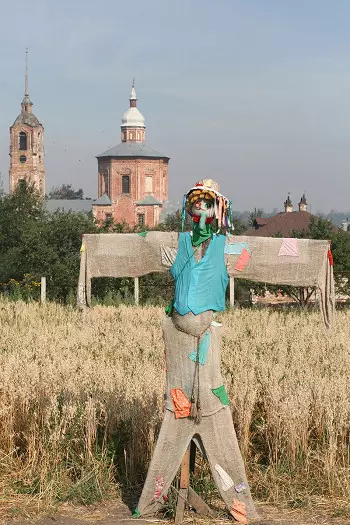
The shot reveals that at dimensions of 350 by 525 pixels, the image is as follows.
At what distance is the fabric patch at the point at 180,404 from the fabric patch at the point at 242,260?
0.85 meters

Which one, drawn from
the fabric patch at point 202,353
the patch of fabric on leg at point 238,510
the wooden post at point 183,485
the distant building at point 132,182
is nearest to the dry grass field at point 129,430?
the patch of fabric on leg at point 238,510

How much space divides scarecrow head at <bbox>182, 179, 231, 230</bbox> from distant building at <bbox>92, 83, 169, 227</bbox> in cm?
11368

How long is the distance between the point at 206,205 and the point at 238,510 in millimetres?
1838

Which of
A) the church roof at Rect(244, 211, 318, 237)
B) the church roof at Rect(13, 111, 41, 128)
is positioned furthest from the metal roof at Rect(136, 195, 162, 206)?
the church roof at Rect(244, 211, 318, 237)

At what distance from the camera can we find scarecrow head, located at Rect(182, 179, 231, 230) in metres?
5.80

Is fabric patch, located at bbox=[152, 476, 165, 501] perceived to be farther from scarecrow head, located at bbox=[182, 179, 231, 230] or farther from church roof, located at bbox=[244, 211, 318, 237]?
church roof, located at bbox=[244, 211, 318, 237]

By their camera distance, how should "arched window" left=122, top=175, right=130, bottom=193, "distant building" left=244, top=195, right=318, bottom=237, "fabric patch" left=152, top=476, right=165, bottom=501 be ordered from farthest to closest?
1. "arched window" left=122, top=175, right=130, bottom=193
2. "distant building" left=244, top=195, right=318, bottom=237
3. "fabric patch" left=152, top=476, right=165, bottom=501

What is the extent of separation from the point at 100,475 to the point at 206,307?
1.45 meters

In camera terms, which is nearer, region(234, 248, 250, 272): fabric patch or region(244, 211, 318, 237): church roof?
region(234, 248, 250, 272): fabric patch

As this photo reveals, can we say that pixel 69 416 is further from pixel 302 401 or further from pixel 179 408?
pixel 302 401

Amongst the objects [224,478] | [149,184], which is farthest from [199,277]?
[149,184]

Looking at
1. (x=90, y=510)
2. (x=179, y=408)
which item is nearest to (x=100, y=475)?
(x=90, y=510)

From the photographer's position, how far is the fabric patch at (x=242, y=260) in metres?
5.97

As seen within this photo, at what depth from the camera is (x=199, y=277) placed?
19.0 feet
